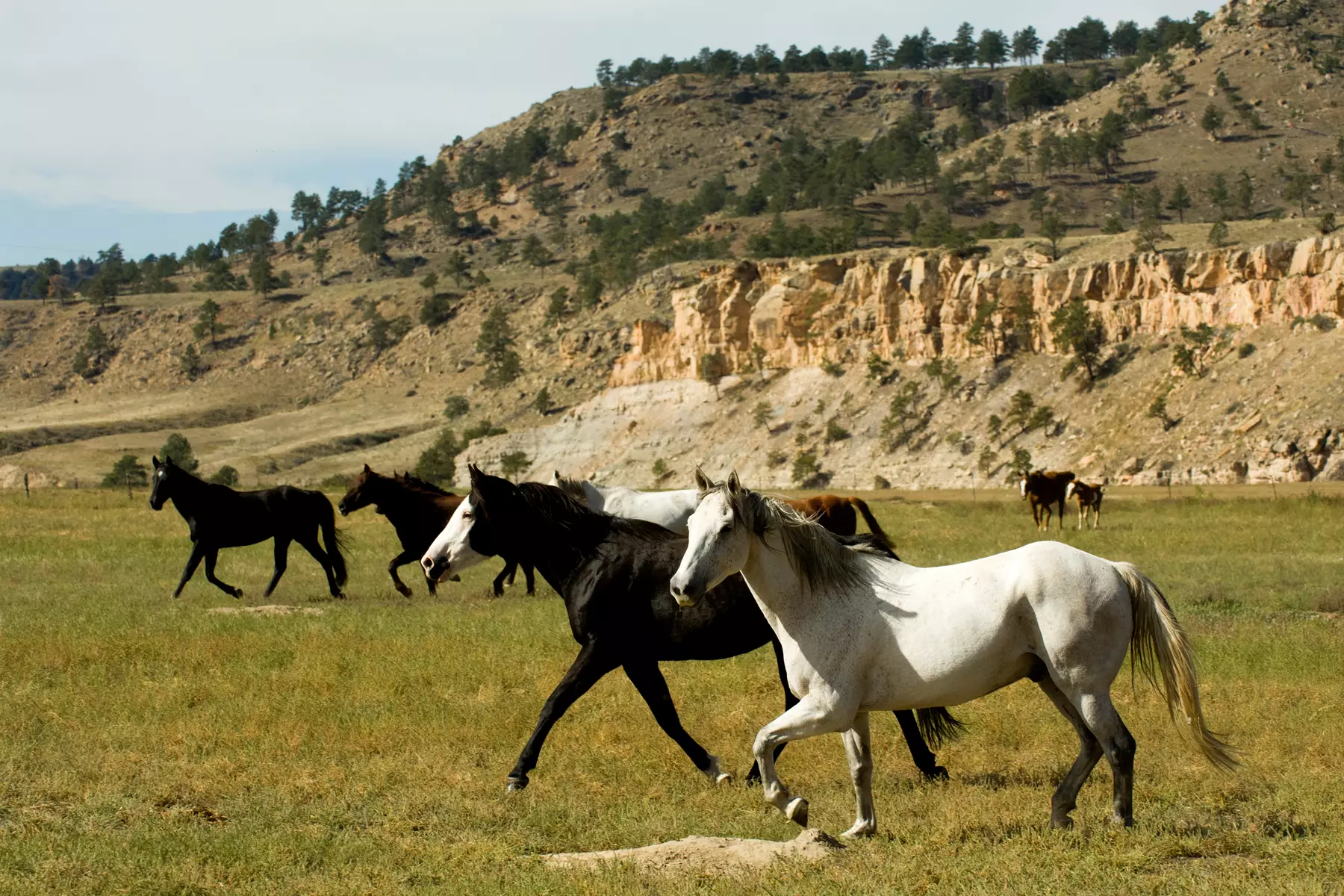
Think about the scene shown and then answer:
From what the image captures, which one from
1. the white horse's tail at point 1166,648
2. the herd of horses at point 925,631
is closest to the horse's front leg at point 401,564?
the herd of horses at point 925,631

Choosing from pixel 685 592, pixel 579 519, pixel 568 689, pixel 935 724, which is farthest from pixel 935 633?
pixel 579 519

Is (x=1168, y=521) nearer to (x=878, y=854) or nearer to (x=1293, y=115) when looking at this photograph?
(x=878, y=854)

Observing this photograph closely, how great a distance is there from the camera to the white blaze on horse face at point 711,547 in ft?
24.2

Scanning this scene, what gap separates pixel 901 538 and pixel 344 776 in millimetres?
20707

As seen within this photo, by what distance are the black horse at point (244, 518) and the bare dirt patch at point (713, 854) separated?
13541 millimetres

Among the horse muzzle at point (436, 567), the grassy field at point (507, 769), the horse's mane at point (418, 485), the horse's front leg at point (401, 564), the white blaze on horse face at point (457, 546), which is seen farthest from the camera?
the horse's mane at point (418, 485)

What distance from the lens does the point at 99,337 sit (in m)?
146

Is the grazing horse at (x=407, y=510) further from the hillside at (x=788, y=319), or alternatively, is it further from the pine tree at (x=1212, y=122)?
the pine tree at (x=1212, y=122)

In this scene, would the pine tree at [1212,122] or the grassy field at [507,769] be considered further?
the pine tree at [1212,122]

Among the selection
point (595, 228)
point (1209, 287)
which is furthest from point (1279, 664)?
point (595, 228)

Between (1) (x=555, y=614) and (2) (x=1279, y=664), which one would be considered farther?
(1) (x=555, y=614)

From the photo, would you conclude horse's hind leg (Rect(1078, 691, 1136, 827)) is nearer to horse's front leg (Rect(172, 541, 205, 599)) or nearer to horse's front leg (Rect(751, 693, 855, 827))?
horse's front leg (Rect(751, 693, 855, 827))

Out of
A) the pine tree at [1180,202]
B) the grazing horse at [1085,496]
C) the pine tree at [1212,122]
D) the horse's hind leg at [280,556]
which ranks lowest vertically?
the grazing horse at [1085,496]

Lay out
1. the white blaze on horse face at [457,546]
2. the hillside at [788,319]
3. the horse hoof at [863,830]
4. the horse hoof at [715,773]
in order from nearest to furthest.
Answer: the horse hoof at [863,830] → the horse hoof at [715,773] → the white blaze on horse face at [457,546] → the hillside at [788,319]
